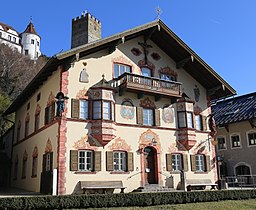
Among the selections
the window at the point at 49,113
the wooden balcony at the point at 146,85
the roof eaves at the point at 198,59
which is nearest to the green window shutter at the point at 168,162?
the wooden balcony at the point at 146,85

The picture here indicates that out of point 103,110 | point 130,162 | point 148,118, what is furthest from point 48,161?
point 148,118

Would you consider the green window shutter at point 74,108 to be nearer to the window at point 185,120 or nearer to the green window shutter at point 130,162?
the green window shutter at point 130,162

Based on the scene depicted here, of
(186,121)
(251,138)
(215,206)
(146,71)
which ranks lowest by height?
(215,206)

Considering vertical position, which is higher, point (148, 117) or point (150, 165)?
point (148, 117)

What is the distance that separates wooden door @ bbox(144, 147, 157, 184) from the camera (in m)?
22.1

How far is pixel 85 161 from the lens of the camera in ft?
64.8

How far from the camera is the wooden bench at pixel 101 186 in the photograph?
18.9m

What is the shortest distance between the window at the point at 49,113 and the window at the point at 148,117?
6306mm

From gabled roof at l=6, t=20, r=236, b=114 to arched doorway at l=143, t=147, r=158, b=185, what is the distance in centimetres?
753

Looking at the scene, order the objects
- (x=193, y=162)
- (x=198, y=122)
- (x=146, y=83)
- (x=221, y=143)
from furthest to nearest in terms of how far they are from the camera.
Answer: (x=221, y=143), (x=198, y=122), (x=193, y=162), (x=146, y=83)

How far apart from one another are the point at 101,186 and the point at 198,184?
7757mm

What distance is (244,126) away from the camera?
3122cm

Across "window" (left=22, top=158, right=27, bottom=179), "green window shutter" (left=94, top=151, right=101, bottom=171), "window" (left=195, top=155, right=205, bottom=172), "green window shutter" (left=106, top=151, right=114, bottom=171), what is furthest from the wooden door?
"window" (left=22, top=158, right=27, bottom=179)

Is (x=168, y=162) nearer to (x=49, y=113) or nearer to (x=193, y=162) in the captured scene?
(x=193, y=162)
